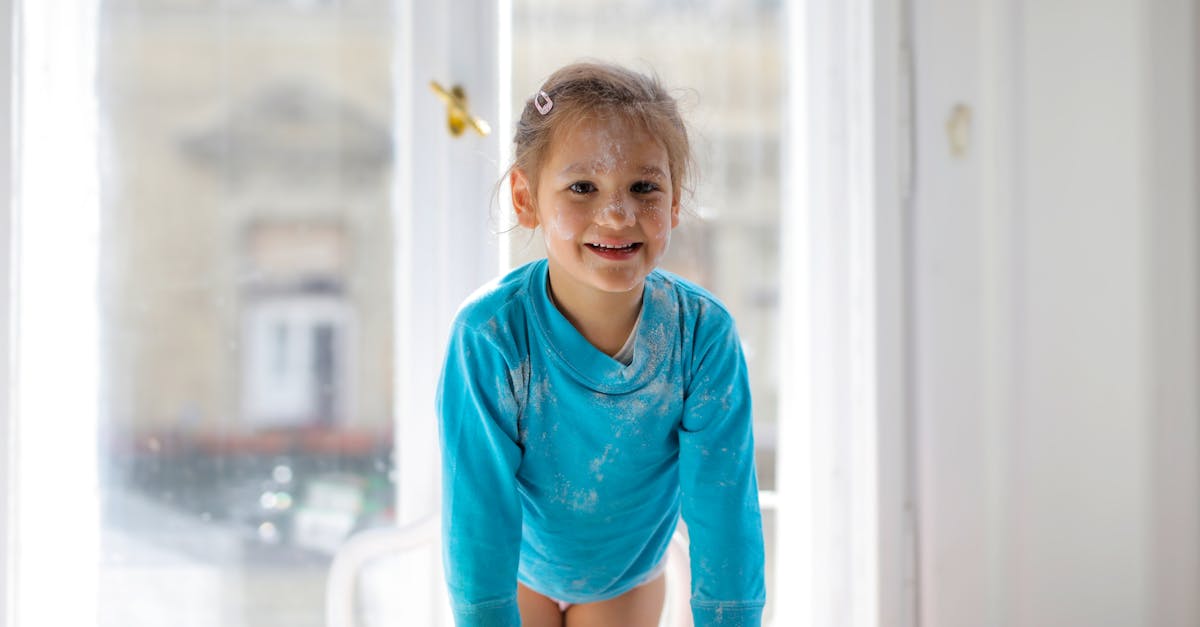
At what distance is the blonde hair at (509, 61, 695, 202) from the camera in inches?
39.0

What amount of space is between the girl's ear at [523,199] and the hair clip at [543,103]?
2.9 inches

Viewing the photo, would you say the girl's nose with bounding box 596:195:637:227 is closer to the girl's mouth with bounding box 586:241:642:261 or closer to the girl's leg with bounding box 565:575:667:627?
the girl's mouth with bounding box 586:241:642:261

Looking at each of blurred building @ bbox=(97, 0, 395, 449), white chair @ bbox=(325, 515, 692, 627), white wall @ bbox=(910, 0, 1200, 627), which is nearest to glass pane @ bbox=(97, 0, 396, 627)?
blurred building @ bbox=(97, 0, 395, 449)

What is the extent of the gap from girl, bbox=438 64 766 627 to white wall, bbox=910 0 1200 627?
16.9 inches

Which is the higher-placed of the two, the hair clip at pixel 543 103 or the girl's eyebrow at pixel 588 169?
the hair clip at pixel 543 103

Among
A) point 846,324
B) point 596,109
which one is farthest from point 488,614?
point 846,324

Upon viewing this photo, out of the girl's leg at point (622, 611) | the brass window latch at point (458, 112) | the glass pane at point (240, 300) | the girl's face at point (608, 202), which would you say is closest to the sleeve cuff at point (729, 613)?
the girl's leg at point (622, 611)

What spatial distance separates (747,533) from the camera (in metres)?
1.02

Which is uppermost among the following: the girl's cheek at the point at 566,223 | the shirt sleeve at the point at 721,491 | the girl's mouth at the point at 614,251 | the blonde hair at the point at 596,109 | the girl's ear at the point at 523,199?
the blonde hair at the point at 596,109

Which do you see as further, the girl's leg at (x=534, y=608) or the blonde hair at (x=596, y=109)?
the girl's leg at (x=534, y=608)

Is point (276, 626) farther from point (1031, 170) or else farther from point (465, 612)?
point (1031, 170)

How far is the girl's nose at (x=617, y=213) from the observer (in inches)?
38.1

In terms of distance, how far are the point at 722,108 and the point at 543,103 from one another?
0.48 m

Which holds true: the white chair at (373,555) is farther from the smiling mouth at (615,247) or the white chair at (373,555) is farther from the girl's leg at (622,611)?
the smiling mouth at (615,247)
